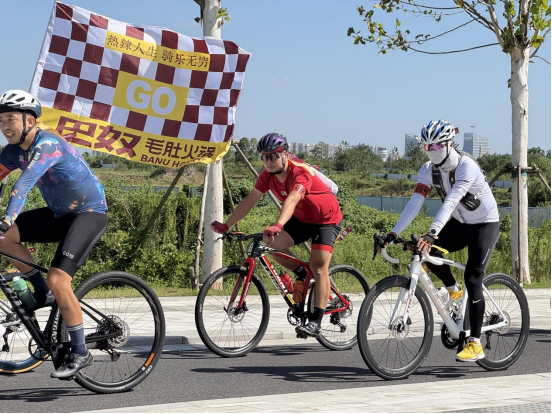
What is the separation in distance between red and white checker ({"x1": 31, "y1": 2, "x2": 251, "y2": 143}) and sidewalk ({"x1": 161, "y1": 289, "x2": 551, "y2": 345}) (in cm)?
267

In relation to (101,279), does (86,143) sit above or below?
above

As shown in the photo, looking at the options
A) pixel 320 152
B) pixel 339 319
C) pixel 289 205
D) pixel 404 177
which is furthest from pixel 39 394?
pixel 320 152

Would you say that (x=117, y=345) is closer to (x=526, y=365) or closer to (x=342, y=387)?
(x=342, y=387)

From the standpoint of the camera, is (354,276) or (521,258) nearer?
(354,276)

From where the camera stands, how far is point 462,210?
770 cm

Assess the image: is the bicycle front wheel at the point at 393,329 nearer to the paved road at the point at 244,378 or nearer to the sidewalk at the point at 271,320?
the paved road at the point at 244,378

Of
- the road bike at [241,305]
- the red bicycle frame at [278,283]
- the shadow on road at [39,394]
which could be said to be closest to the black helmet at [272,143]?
the road bike at [241,305]

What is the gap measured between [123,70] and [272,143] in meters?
5.62

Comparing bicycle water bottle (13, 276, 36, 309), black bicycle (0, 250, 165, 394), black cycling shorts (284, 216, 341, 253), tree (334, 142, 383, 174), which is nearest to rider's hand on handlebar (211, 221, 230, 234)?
black cycling shorts (284, 216, 341, 253)

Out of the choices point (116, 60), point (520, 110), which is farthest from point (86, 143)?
point (520, 110)

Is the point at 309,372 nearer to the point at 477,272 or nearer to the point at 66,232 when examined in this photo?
the point at 477,272

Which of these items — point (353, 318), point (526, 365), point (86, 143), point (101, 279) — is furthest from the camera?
point (86, 143)

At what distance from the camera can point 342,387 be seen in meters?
6.98

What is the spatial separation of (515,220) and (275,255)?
28.4ft
